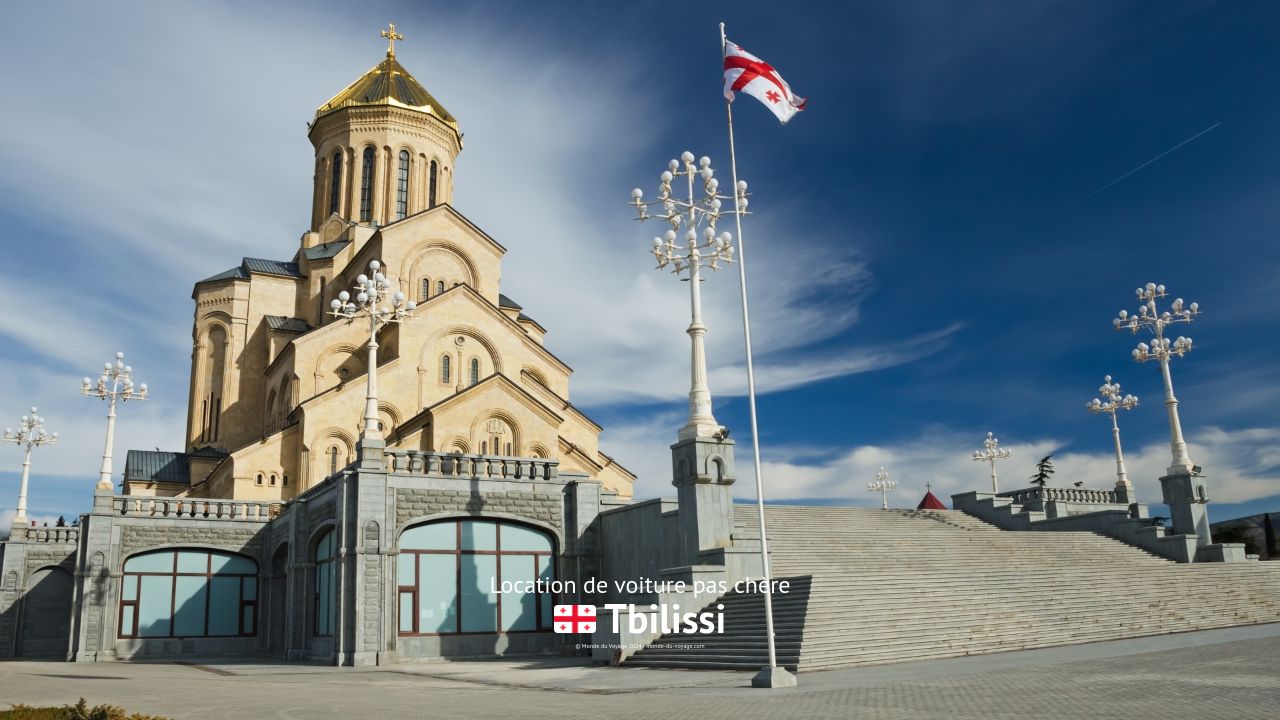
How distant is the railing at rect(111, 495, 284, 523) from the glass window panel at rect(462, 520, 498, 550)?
1070 cm

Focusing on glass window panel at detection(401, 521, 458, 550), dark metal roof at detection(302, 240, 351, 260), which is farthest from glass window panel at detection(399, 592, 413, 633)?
dark metal roof at detection(302, 240, 351, 260)

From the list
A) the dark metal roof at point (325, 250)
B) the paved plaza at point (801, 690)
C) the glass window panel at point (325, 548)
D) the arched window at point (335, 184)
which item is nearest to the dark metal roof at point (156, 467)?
the dark metal roof at point (325, 250)

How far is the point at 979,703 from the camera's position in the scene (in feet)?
32.4

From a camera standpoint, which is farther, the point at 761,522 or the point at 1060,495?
the point at 1060,495

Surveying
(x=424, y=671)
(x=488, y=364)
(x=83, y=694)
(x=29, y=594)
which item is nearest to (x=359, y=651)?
(x=424, y=671)

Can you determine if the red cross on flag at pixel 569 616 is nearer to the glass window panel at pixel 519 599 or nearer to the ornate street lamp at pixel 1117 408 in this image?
the glass window panel at pixel 519 599

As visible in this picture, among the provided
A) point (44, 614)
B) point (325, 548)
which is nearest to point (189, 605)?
point (325, 548)

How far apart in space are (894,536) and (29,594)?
34875mm

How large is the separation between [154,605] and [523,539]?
1387 cm

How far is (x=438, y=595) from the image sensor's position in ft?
76.7

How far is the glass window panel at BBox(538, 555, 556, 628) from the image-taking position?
2450 cm

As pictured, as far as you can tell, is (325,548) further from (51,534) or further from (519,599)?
(51,534)

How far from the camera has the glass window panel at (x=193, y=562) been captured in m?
30.2

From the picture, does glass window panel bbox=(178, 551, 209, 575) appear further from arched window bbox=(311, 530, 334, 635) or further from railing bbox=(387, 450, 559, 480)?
railing bbox=(387, 450, 559, 480)
